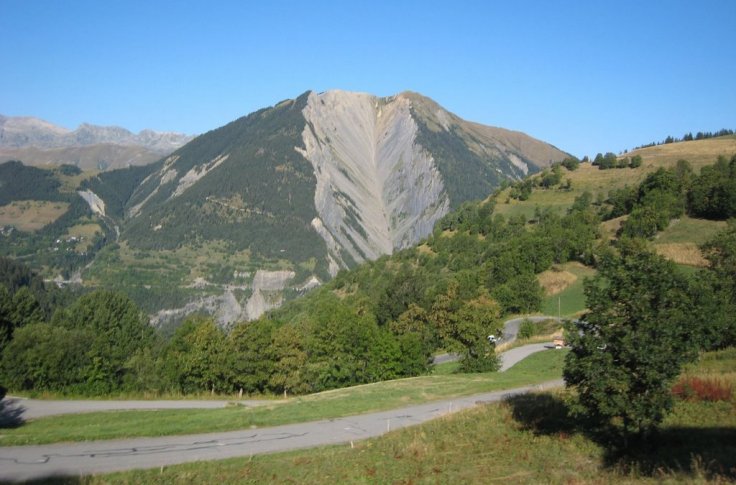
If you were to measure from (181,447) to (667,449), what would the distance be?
709 inches

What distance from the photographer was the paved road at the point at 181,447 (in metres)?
21.3

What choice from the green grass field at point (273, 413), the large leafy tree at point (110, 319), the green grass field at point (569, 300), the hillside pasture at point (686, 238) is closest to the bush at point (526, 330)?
the green grass field at point (569, 300)

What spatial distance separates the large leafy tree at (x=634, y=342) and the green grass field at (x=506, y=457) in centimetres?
133

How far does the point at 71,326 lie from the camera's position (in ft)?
267

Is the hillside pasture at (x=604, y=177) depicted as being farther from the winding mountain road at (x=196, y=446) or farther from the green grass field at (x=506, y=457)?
the green grass field at (x=506, y=457)

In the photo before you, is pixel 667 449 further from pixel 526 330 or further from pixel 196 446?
pixel 526 330

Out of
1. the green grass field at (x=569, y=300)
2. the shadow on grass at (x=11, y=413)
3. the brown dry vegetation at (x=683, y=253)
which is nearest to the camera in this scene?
the shadow on grass at (x=11, y=413)

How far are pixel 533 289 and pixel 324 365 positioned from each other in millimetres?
40581

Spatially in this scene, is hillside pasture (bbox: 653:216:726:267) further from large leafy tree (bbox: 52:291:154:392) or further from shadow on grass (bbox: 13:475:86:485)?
shadow on grass (bbox: 13:475:86:485)

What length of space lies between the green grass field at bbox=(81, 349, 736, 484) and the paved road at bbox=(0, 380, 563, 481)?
76.9 inches

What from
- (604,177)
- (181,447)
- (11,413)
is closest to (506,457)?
(181,447)

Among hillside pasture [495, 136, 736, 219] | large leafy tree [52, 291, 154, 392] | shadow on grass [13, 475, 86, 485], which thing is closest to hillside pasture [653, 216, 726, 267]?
hillside pasture [495, 136, 736, 219]

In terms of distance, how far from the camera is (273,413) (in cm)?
3155

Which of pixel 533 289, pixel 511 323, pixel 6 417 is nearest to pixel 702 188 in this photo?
pixel 533 289
